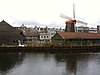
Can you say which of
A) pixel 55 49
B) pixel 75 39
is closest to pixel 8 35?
pixel 55 49

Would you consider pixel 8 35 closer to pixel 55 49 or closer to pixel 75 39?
pixel 55 49


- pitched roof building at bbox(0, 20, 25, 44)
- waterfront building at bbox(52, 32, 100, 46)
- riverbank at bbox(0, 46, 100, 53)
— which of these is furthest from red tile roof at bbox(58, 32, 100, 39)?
pitched roof building at bbox(0, 20, 25, 44)

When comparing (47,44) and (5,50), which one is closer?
(5,50)

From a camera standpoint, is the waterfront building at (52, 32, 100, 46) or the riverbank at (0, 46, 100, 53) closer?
the riverbank at (0, 46, 100, 53)

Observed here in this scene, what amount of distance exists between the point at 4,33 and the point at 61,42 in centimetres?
1803

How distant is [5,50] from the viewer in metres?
65.4

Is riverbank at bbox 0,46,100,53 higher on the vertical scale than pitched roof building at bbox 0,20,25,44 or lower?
lower

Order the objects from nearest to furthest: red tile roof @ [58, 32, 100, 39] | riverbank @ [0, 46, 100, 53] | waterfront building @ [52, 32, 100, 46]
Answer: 1. riverbank @ [0, 46, 100, 53]
2. waterfront building @ [52, 32, 100, 46]
3. red tile roof @ [58, 32, 100, 39]

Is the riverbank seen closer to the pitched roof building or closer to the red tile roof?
the red tile roof

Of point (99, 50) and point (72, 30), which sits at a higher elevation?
point (72, 30)

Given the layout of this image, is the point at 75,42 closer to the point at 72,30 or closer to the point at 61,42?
the point at 61,42

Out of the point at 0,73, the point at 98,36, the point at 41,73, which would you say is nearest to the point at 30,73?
the point at 41,73

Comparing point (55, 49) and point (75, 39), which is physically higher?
point (75, 39)

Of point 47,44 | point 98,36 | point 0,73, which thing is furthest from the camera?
point 98,36
